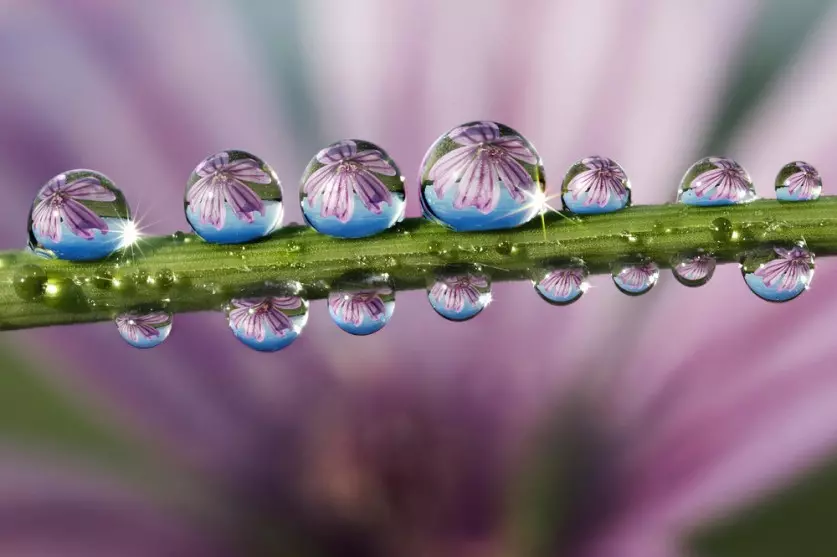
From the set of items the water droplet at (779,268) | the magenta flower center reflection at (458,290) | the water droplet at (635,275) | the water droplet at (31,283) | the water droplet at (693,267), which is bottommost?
the water droplet at (31,283)

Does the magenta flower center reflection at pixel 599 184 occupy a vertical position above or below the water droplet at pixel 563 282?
above

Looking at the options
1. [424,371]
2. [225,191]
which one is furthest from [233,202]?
[424,371]

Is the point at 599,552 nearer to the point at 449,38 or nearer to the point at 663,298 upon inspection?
the point at 663,298

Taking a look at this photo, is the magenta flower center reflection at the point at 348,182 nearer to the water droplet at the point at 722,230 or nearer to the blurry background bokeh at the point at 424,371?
the water droplet at the point at 722,230

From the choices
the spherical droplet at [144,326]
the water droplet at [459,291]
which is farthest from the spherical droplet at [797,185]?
the spherical droplet at [144,326]

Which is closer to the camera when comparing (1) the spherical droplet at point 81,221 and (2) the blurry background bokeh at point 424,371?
(1) the spherical droplet at point 81,221

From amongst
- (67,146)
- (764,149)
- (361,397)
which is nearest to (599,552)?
(361,397)

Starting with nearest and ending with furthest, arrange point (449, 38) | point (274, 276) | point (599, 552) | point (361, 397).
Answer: point (274, 276) < point (599, 552) < point (361, 397) < point (449, 38)
